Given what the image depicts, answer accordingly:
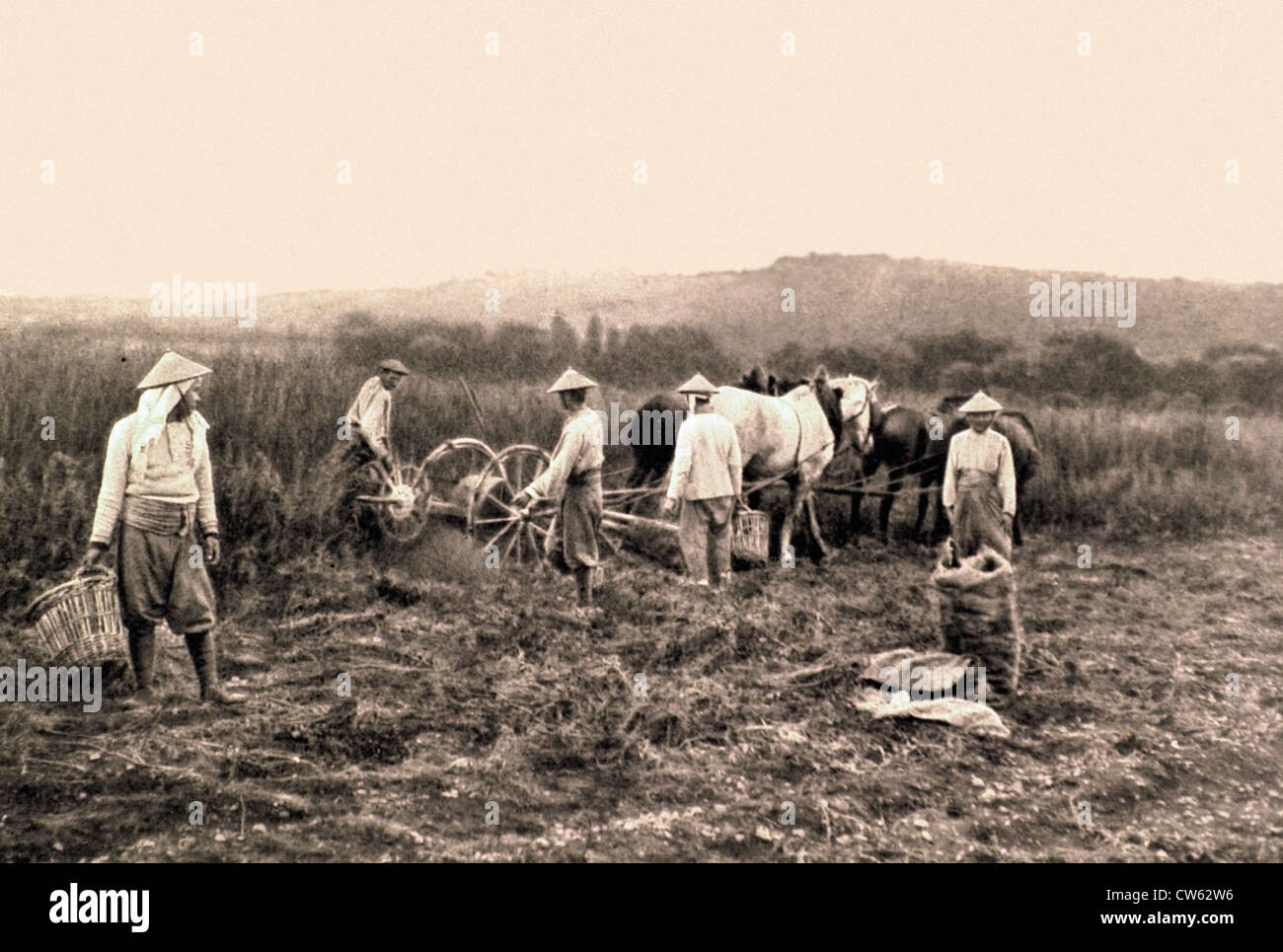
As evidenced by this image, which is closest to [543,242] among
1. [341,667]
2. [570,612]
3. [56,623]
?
[570,612]

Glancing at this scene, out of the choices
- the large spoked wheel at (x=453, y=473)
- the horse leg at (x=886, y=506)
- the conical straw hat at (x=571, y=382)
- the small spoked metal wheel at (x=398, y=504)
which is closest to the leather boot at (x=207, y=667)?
the small spoked metal wheel at (x=398, y=504)

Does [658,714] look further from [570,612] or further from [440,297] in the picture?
[440,297]

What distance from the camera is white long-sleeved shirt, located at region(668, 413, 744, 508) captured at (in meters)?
6.27

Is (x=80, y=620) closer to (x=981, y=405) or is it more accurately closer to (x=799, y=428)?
(x=799, y=428)

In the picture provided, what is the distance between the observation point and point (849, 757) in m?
5.65

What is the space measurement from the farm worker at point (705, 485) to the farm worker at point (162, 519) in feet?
8.77

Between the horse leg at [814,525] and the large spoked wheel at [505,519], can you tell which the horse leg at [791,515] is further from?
the large spoked wheel at [505,519]

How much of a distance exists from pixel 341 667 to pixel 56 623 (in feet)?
4.75

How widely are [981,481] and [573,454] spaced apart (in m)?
2.67

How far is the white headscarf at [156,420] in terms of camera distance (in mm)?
5352

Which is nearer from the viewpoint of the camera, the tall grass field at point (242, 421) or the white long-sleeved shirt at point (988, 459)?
the tall grass field at point (242, 421)

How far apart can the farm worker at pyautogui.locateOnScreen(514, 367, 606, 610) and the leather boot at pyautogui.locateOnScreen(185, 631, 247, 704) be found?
6.08 ft

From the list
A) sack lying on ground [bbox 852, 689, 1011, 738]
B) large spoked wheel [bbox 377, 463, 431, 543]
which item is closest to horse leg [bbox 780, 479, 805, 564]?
sack lying on ground [bbox 852, 689, 1011, 738]

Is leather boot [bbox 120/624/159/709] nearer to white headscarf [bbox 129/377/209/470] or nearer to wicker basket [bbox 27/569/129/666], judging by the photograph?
wicker basket [bbox 27/569/129/666]
